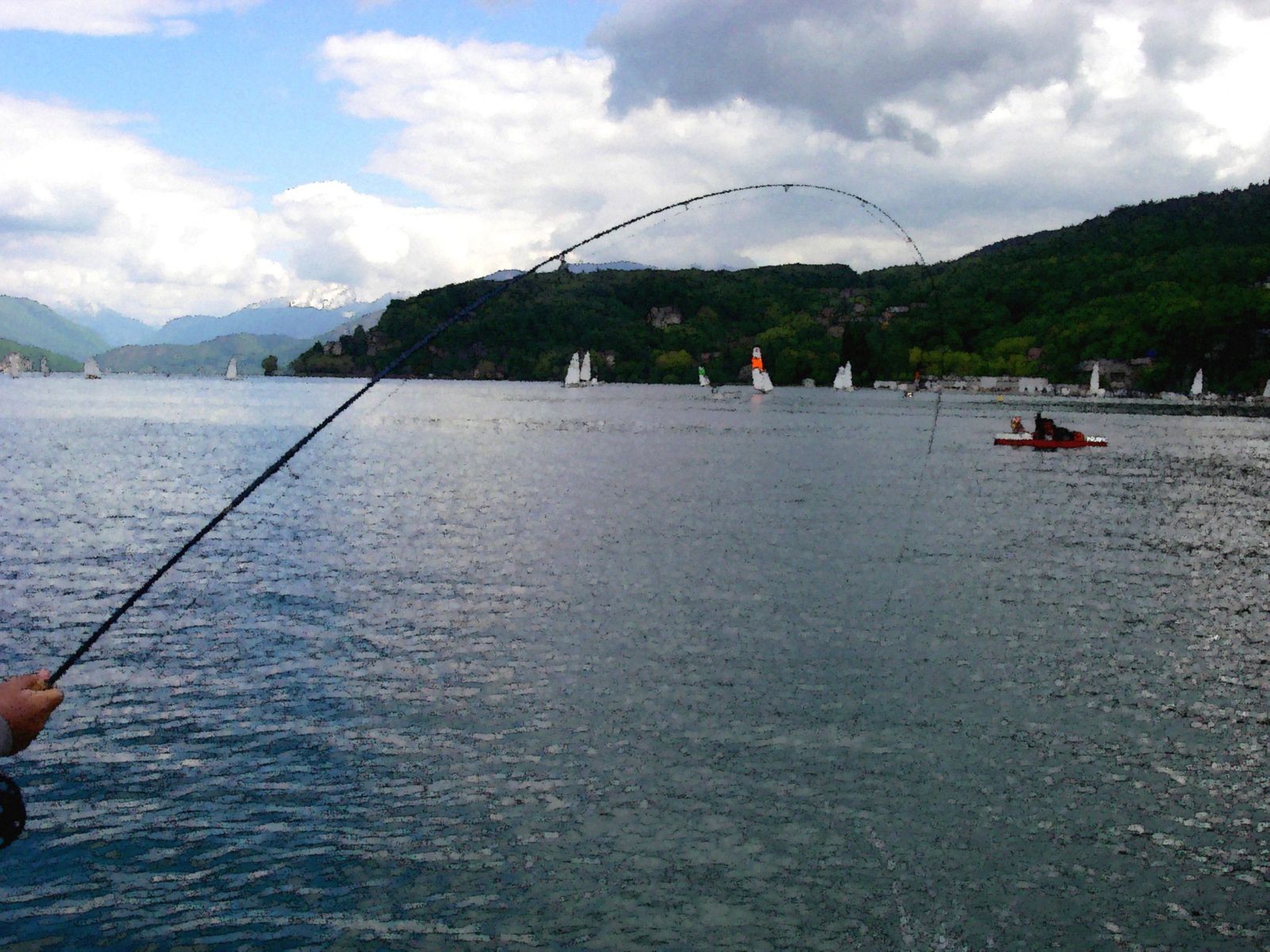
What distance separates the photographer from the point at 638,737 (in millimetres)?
19375

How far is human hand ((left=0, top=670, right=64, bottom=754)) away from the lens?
7.56m

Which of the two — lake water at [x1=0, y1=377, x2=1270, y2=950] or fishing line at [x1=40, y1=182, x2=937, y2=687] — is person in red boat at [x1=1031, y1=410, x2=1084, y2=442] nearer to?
lake water at [x1=0, y1=377, x2=1270, y2=950]

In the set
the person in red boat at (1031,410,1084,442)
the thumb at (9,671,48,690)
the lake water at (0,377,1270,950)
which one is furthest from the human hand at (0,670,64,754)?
the person in red boat at (1031,410,1084,442)

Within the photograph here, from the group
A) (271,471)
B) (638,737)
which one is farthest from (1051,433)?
(271,471)

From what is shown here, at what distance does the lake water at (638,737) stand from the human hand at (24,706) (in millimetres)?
5854

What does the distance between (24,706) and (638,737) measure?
1279 centimetres

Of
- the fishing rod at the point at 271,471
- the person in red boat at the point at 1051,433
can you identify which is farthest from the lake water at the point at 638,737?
the person in red boat at the point at 1051,433

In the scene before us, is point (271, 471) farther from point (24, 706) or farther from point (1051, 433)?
point (1051, 433)

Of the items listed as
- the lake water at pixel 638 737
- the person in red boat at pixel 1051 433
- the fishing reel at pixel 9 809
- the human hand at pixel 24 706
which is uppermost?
the human hand at pixel 24 706

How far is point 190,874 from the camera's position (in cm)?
1395

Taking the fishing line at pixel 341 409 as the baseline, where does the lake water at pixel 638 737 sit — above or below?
below

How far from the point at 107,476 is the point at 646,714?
53300mm

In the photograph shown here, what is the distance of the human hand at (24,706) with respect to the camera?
756 cm

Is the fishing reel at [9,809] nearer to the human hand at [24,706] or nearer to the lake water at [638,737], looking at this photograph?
the human hand at [24,706]
